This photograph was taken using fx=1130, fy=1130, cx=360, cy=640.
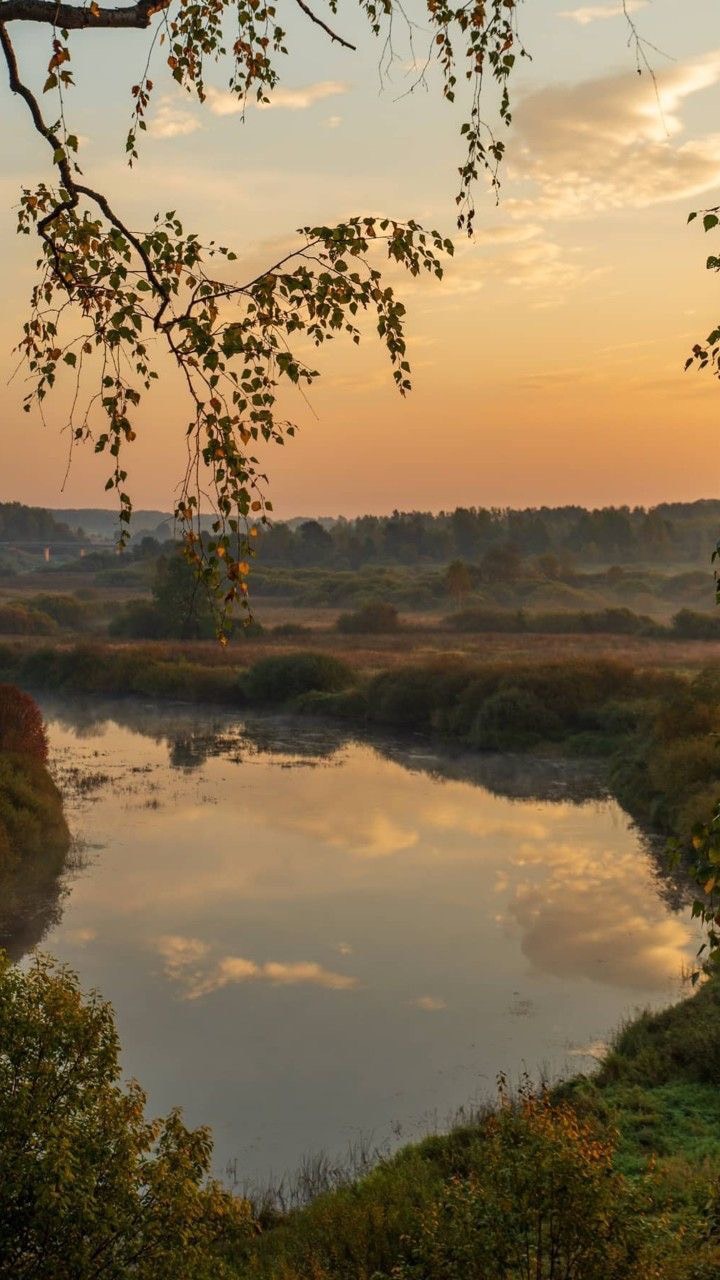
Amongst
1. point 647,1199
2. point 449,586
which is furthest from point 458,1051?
point 449,586

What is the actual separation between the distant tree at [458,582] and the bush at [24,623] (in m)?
33.5

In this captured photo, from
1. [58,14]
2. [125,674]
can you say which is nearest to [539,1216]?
Answer: [58,14]

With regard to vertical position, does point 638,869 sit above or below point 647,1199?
below

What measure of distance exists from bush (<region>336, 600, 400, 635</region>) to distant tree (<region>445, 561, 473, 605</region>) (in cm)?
1901

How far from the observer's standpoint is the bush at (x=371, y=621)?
73562 millimetres

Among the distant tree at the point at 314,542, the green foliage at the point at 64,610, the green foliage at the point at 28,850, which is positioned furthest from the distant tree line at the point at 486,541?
the green foliage at the point at 28,850

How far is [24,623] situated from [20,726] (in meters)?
48.9

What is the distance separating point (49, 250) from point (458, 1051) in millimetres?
12309

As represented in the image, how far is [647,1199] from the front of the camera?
6.36 meters

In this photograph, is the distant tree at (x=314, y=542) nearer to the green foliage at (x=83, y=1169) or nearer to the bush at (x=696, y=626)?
the bush at (x=696, y=626)

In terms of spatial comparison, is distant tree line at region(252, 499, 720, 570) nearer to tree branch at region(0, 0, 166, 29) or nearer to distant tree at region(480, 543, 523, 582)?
distant tree at region(480, 543, 523, 582)

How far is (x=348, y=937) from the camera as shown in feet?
64.3

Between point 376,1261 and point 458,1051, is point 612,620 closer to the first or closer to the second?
point 458,1051

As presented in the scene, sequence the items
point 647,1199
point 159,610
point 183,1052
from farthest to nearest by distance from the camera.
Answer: point 159,610 → point 183,1052 → point 647,1199
